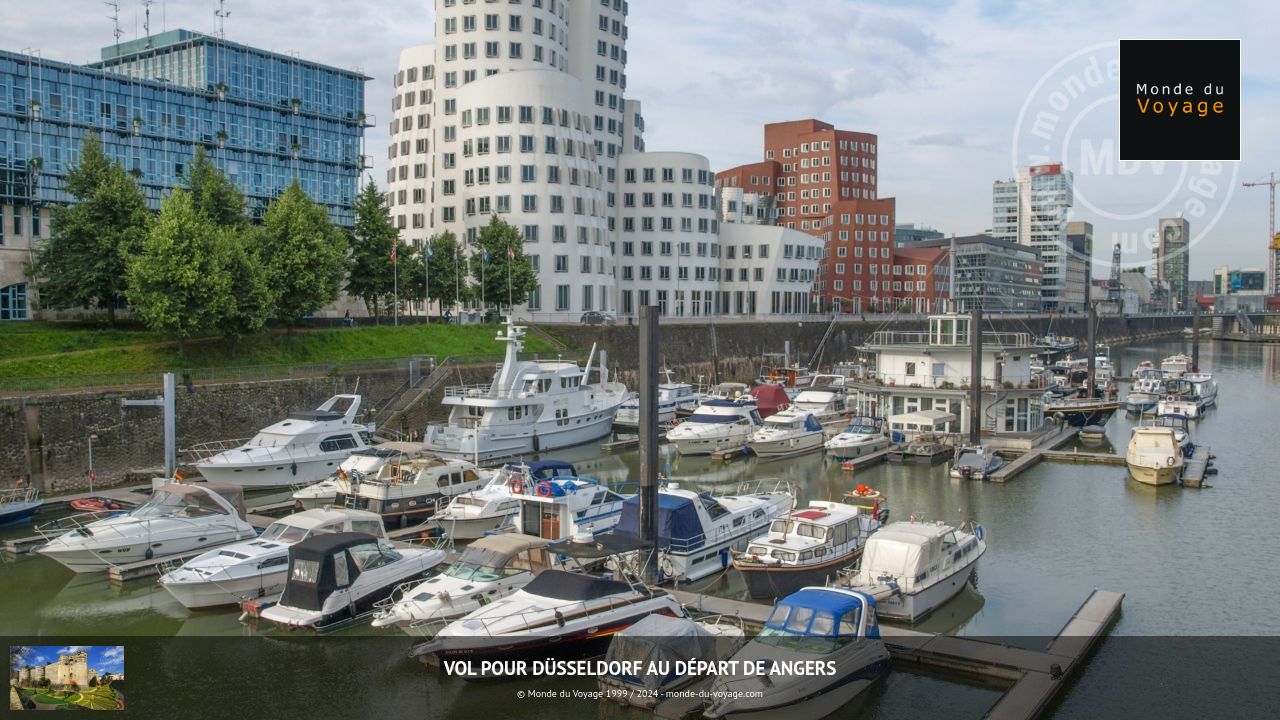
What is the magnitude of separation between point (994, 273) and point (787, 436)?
132 metres

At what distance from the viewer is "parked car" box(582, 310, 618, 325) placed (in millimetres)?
73056

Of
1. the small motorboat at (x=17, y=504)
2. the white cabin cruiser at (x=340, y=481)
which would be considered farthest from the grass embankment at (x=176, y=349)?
the white cabin cruiser at (x=340, y=481)

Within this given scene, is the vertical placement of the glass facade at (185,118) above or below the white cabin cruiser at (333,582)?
above

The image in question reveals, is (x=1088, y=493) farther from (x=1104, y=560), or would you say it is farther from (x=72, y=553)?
(x=72, y=553)

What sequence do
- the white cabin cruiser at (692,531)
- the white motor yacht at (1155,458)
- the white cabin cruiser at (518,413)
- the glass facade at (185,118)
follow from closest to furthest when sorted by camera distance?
the white cabin cruiser at (692,531), the white motor yacht at (1155,458), the white cabin cruiser at (518,413), the glass facade at (185,118)

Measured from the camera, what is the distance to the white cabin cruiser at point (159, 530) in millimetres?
24359

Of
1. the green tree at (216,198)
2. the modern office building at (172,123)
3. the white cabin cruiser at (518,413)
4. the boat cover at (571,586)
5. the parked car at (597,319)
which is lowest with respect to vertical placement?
the boat cover at (571,586)

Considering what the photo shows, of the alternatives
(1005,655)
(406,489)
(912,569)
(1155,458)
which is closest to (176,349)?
(406,489)

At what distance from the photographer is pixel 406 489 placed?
30.3m

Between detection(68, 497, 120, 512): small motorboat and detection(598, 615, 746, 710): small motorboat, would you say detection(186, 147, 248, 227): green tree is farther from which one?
detection(598, 615, 746, 710): small motorboat

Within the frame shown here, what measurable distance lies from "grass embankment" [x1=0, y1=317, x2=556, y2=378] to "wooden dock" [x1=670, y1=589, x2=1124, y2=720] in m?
32.8

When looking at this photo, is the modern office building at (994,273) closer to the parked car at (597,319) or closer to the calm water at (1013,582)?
the parked car at (597,319)

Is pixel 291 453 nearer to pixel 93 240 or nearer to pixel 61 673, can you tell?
pixel 93 240

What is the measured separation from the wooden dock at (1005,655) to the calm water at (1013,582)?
0.42 m
